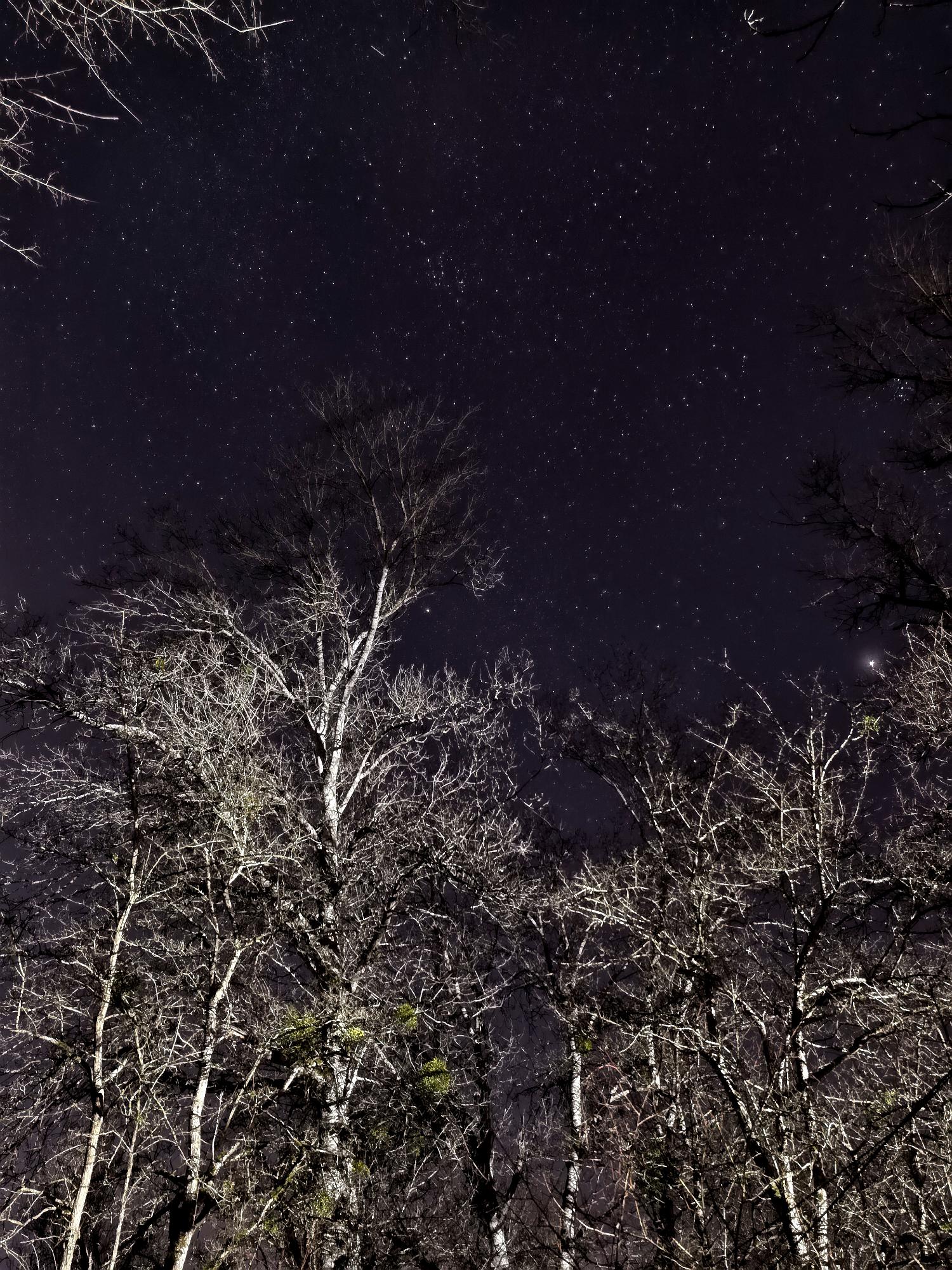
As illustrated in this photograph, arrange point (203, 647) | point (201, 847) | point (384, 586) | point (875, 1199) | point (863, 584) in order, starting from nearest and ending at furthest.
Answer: point (875, 1199)
point (201, 847)
point (863, 584)
point (203, 647)
point (384, 586)

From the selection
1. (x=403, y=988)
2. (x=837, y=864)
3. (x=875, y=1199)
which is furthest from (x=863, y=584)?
(x=403, y=988)

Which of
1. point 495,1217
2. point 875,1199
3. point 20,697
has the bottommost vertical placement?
point 495,1217

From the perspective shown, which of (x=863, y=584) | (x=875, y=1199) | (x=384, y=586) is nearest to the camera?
(x=875, y=1199)

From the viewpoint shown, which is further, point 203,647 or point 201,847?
point 203,647

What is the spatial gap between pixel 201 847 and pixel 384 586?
5.18m

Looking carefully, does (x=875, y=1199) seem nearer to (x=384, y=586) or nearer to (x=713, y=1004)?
(x=713, y=1004)

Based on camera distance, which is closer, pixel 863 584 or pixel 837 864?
pixel 837 864

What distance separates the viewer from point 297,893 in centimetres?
794

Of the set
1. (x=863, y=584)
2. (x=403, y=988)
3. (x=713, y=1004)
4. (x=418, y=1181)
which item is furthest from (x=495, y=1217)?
(x=863, y=584)

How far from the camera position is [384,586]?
11305 millimetres

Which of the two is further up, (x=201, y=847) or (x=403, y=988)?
(x=201, y=847)

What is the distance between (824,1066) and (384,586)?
8.03 metres

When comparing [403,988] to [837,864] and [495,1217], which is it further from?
[837,864]

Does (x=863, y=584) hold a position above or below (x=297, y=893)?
above
